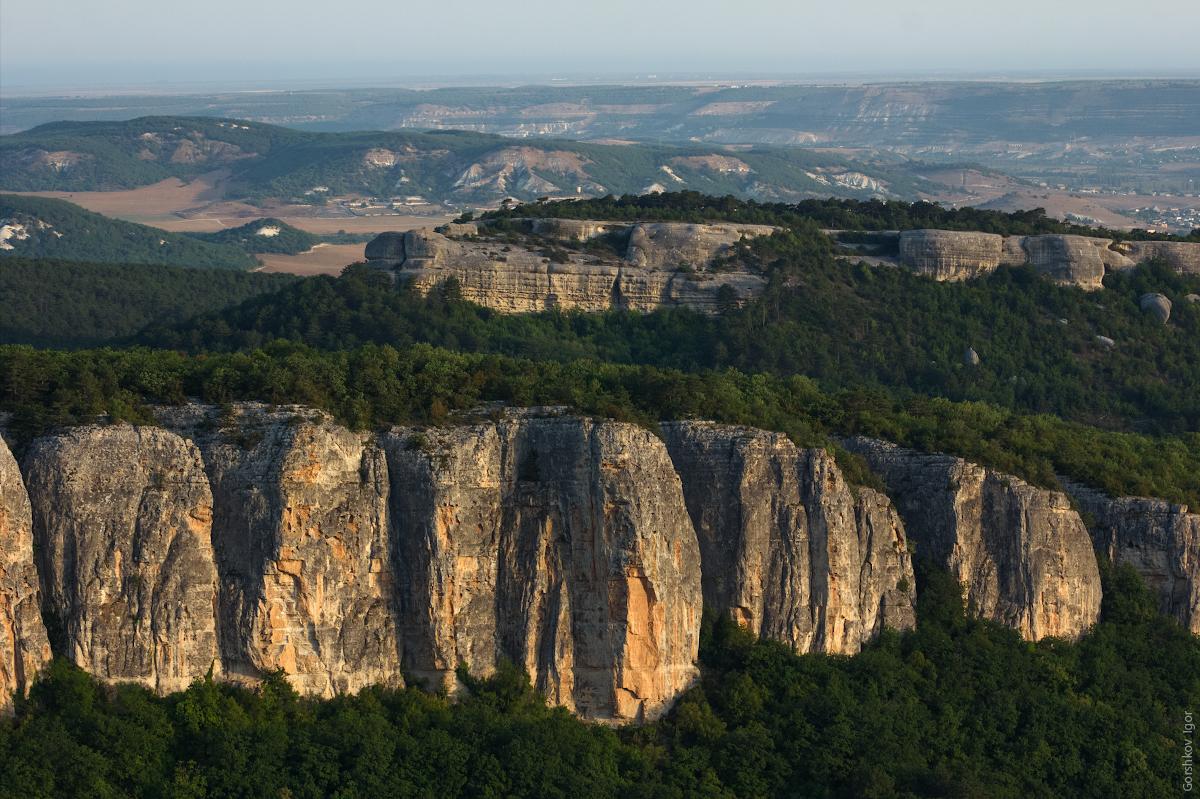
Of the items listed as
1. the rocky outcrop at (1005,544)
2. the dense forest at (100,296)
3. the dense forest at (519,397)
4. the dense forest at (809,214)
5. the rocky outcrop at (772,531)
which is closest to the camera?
the dense forest at (519,397)

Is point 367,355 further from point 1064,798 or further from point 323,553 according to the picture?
point 1064,798

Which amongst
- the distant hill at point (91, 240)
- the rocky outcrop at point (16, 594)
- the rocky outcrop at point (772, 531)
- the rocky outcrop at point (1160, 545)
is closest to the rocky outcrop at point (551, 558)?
the rocky outcrop at point (772, 531)

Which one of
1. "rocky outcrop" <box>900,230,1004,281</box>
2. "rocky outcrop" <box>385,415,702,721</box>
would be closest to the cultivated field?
"rocky outcrop" <box>900,230,1004,281</box>

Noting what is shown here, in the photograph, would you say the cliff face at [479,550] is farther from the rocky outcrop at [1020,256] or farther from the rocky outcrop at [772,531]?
the rocky outcrop at [1020,256]

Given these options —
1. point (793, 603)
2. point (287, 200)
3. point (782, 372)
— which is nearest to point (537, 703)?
point (793, 603)

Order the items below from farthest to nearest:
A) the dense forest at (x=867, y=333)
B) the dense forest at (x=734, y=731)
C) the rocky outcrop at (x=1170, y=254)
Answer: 1. the rocky outcrop at (x=1170, y=254)
2. the dense forest at (x=867, y=333)
3. the dense forest at (x=734, y=731)

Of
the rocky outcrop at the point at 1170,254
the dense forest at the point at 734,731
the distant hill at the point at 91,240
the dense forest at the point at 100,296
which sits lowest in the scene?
the distant hill at the point at 91,240
